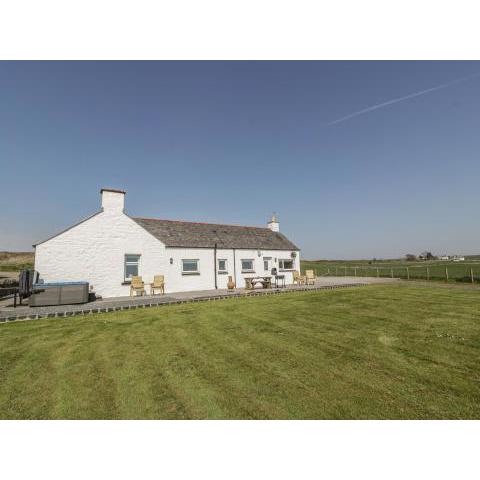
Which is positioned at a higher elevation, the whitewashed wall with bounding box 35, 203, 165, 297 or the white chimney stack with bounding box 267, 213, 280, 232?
the white chimney stack with bounding box 267, 213, 280, 232

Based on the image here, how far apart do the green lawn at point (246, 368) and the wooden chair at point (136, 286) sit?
7.25 m

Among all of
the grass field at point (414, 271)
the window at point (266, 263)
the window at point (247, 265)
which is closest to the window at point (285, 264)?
the window at point (266, 263)

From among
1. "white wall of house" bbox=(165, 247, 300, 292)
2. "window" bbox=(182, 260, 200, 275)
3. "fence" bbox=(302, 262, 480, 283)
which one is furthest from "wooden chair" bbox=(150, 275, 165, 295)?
"fence" bbox=(302, 262, 480, 283)

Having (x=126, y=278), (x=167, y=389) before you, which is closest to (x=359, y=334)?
(x=167, y=389)

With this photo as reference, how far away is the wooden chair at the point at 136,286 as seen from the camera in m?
17.0

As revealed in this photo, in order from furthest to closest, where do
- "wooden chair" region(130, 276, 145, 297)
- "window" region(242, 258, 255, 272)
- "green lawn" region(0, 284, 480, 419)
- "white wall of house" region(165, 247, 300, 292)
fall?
"window" region(242, 258, 255, 272)
"white wall of house" region(165, 247, 300, 292)
"wooden chair" region(130, 276, 145, 297)
"green lawn" region(0, 284, 480, 419)

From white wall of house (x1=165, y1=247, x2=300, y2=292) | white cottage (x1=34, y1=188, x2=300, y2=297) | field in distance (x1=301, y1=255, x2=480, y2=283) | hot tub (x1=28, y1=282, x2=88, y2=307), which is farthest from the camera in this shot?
field in distance (x1=301, y1=255, x2=480, y2=283)

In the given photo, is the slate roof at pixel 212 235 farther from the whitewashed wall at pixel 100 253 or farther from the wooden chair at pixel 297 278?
the wooden chair at pixel 297 278

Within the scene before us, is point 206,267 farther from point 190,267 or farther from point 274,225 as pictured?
point 274,225

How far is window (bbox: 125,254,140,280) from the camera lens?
17797 mm

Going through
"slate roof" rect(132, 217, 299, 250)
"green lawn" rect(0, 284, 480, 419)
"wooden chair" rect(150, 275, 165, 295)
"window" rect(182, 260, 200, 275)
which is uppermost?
"slate roof" rect(132, 217, 299, 250)

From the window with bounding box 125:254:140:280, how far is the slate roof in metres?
2.37

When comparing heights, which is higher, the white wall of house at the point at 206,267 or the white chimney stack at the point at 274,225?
the white chimney stack at the point at 274,225

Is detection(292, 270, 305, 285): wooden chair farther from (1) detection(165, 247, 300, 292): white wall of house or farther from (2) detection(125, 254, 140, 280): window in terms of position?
(2) detection(125, 254, 140, 280): window
